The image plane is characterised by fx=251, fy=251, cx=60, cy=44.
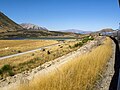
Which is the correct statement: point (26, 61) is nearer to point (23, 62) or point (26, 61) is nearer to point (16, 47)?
point (23, 62)

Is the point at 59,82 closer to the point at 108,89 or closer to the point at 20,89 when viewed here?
the point at 20,89

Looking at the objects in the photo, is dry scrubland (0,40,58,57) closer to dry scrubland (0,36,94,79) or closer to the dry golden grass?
dry scrubland (0,36,94,79)

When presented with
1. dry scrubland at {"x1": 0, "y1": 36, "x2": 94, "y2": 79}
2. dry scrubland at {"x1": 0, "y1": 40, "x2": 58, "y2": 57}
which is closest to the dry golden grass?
dry scrubland at {"x1": 0, "y1": 36, "x2": 94, "y2": 79}

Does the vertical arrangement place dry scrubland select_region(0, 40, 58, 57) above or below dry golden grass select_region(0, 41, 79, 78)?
below

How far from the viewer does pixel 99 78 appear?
14672 millimetres

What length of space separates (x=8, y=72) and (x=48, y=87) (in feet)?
58.8

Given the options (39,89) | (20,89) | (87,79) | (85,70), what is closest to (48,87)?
(39,89)

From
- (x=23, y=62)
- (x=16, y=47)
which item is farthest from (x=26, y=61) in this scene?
(x=16, y=47)

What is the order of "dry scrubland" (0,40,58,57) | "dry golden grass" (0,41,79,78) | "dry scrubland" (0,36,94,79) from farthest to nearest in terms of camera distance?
"dry scrubland" (0,40,58,57), "dry golden grass" (0,41,79,78), "dry scrubland" (0,36,94,79)

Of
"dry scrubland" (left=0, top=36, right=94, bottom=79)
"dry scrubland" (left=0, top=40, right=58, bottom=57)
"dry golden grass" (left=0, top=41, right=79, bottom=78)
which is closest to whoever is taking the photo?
"dry scrubland" (left=0, top=36, right=94, bottom=79)

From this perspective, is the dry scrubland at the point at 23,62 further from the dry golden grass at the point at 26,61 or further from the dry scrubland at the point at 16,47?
the dry scrubland at the point at 16,47

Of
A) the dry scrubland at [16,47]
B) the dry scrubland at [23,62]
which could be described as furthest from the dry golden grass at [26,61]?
the dry scrubland at [16,47]

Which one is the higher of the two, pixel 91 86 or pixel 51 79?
→ pixel 51 79

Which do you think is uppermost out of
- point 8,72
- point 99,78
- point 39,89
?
point 39,89
